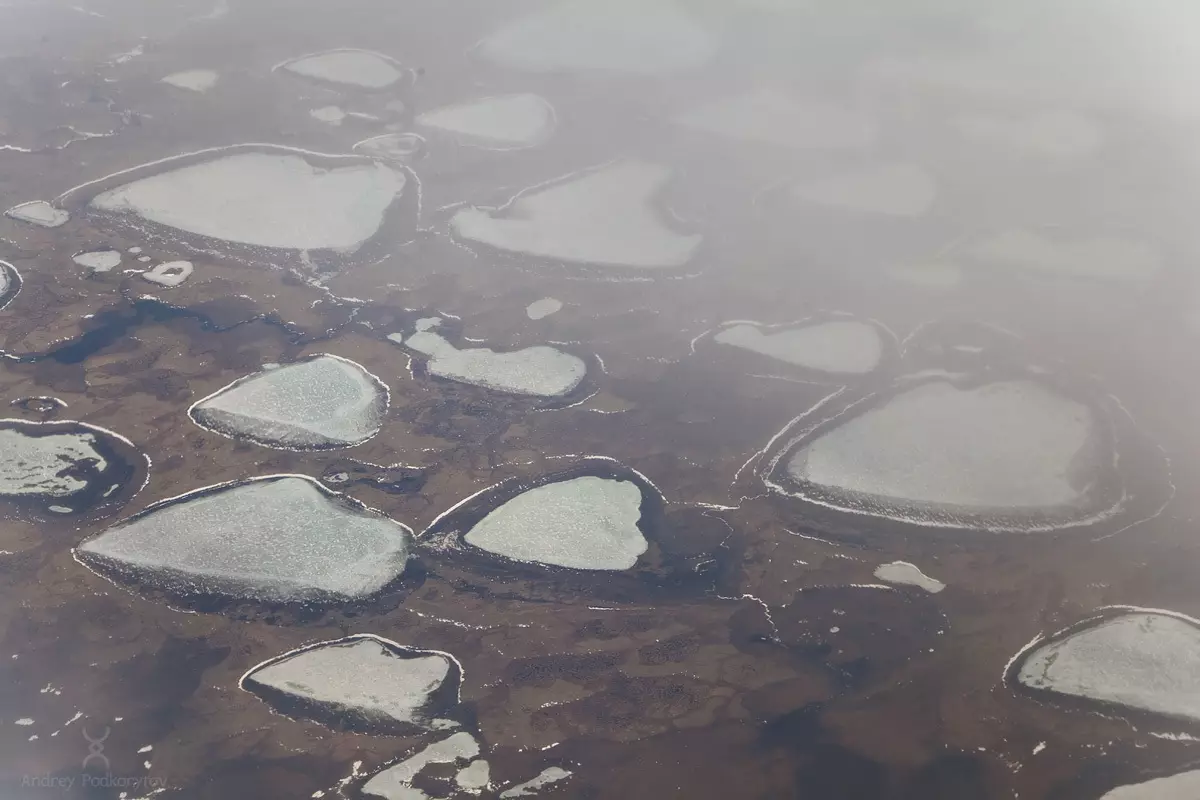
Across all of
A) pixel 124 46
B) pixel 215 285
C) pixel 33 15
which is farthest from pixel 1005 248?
pixel 33 15

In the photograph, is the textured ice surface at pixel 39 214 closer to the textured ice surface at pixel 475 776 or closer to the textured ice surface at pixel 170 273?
the textured ice surface at pixel 170 273

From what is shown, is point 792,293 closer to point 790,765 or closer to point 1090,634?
point 1090,634

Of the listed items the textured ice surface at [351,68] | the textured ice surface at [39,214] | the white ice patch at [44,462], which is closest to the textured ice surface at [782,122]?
the textured ice surface at [351,68]

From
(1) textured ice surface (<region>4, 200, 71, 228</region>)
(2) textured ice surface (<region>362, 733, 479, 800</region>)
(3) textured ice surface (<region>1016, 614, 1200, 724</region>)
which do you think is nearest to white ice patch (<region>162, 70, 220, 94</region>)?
(1) textured ice surface (<region>4, 200, 71, 228</region>)

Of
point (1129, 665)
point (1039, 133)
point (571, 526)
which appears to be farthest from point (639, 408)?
point (1039, 133)

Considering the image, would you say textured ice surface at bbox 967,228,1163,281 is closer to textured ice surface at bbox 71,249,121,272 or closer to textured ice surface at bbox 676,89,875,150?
textured ice surface at bbox 676,89,875,150
